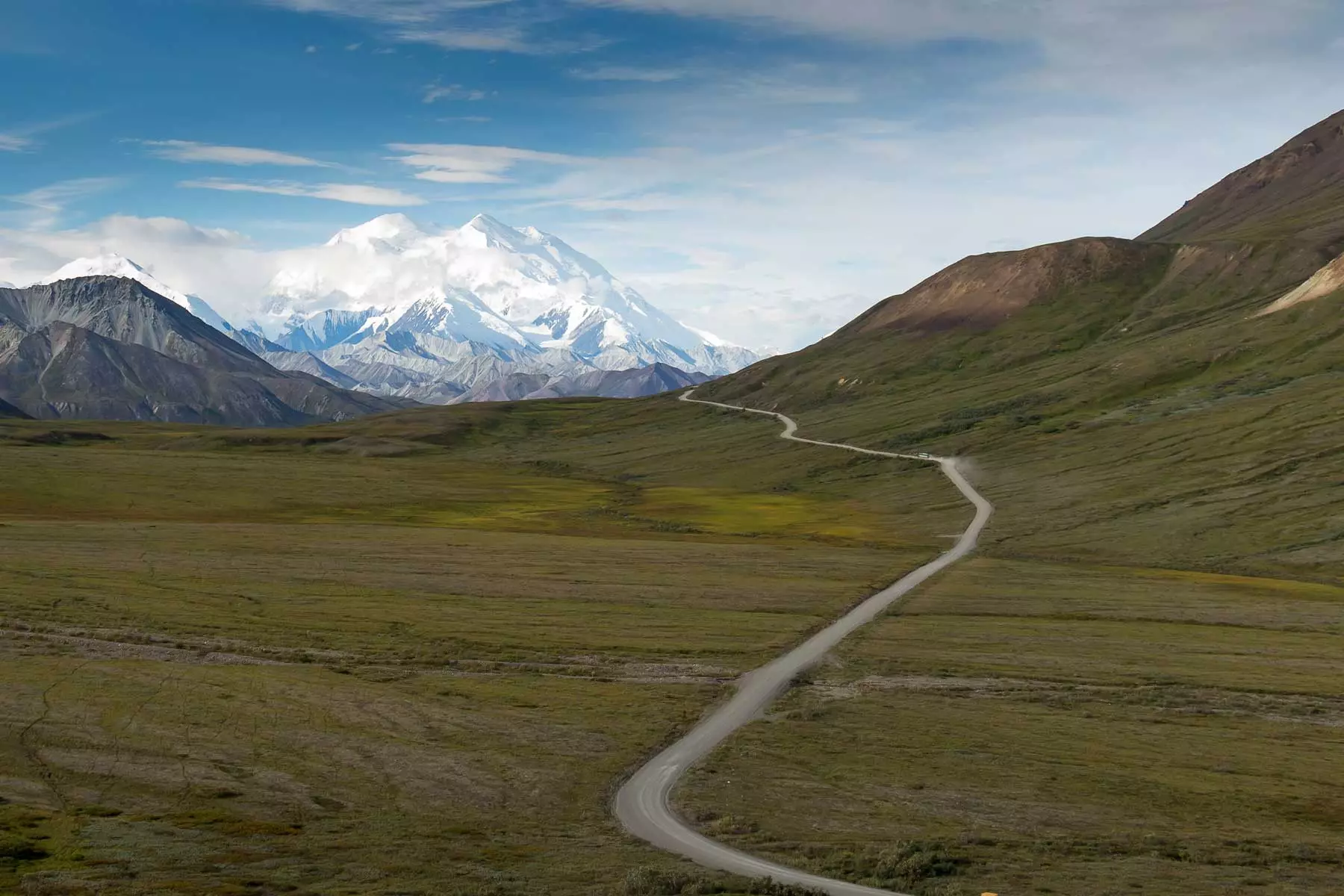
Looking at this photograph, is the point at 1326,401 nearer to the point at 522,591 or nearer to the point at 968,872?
the point at 522,591

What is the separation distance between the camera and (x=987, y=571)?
121 m

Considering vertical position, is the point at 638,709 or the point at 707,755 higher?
the point at 638,709

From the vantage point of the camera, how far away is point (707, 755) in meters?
57.3

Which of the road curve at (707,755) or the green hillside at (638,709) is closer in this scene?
the road curve at (707,755)

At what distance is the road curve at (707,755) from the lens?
42156mm

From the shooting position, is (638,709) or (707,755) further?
(638,709)

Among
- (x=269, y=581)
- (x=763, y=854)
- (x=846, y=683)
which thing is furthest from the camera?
(x=269, y=581)

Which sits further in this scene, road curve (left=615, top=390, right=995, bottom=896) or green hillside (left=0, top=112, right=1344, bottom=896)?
green hillside (left=0, top=112, right=1344, bottom=896)

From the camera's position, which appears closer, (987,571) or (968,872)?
(968,872)

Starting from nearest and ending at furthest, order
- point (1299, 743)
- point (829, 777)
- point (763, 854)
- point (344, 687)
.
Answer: point (763, 854)
point (829, 777)
point (1299, 743)
point (344, 687)

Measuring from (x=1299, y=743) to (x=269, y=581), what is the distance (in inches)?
3163

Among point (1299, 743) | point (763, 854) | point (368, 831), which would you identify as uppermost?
point (368, 831)

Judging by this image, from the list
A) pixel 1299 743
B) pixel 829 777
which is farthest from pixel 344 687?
pixel 1299 743

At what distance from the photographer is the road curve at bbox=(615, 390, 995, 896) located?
4216 centimetres
